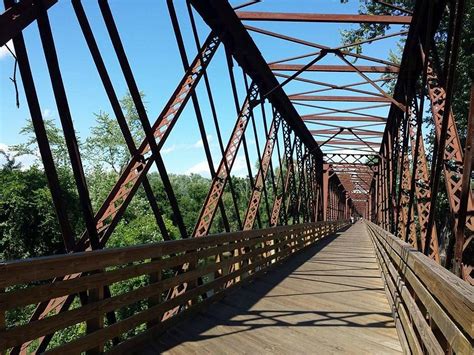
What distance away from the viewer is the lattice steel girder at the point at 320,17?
8.79m

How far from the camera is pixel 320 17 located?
9.00 metres

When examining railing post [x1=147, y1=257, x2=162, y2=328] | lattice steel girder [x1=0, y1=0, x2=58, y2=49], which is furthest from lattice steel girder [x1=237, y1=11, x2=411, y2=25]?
railing post [x1=147, y1=257, x2=162, y2=328]

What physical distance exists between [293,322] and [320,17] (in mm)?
6598

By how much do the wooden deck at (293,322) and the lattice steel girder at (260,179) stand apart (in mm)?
3045

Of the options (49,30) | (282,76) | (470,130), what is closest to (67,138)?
(49,30)

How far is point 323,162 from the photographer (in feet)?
103

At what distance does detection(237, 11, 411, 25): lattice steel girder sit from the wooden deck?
550 cm

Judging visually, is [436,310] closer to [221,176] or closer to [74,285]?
[74,285]

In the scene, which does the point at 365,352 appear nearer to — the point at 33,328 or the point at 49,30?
the point at 33,328

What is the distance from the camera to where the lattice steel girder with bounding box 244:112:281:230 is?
37.4 ft

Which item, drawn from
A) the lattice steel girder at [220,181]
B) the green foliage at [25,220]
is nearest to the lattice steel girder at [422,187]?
the lattice steel girder at [220,181]

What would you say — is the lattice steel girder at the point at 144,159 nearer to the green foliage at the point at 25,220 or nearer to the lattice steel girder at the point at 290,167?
the lattice steel girder at the point at 290,167

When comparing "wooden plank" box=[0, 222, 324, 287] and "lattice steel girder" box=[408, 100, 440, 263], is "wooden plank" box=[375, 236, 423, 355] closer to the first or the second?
"wooden plank" box=[0, 222, 324, 287]

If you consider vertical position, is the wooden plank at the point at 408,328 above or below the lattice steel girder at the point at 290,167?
below
